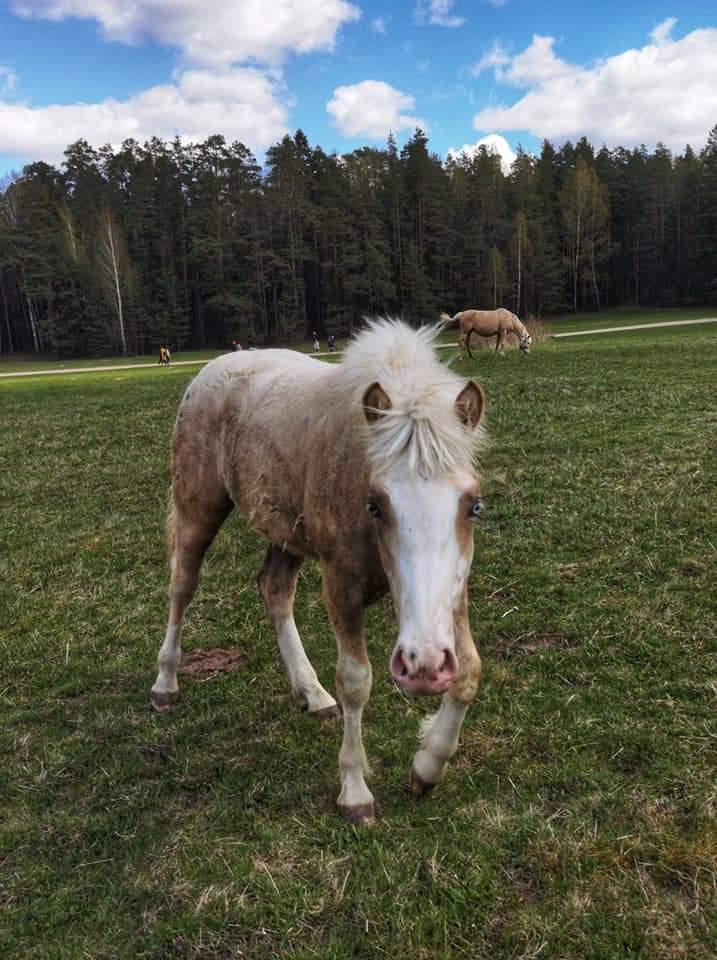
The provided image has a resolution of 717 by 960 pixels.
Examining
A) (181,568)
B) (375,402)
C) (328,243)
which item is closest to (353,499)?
(375,402)

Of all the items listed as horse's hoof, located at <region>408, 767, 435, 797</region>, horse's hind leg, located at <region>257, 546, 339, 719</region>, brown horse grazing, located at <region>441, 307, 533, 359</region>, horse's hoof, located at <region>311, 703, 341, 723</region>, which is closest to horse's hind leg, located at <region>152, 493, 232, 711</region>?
horse's hind leg, located at <region>257, 546, 339, 719</region>

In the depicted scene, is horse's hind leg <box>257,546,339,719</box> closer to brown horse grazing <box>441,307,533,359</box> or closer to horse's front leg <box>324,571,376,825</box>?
horse's front leg <box>324,571,376,825</box>

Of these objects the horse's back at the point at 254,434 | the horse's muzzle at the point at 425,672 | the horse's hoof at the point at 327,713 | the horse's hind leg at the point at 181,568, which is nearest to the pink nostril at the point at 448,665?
the horse's muzzle at the point at 425,672

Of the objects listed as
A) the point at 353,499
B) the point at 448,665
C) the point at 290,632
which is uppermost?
the point at 353,499

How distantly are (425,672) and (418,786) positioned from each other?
122 centimetres

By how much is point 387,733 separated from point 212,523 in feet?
5.68

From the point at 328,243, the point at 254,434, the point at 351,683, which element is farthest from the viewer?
the point at 328,243

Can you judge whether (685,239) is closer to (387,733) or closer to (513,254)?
(513,254)

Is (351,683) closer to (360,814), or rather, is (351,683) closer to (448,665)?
(360,814)

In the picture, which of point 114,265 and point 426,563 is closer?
point 426,563

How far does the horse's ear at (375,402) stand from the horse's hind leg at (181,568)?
1.83 meters

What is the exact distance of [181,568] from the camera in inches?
168

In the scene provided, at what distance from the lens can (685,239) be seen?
5662 cm

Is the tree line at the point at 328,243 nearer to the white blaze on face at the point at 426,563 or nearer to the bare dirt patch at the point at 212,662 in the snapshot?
the bare dirt patch at the point at 212,662
